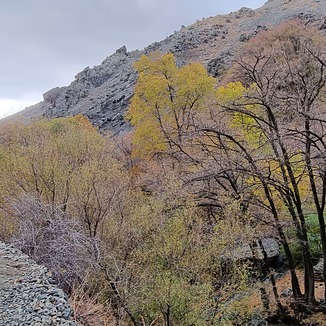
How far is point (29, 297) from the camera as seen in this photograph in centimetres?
706

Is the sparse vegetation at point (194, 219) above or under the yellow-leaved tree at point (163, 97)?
under

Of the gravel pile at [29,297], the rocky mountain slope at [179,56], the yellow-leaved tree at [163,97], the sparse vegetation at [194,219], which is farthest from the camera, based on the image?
the rocky mountain slope at [179,56]

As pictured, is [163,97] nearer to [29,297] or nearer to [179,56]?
[29,297]

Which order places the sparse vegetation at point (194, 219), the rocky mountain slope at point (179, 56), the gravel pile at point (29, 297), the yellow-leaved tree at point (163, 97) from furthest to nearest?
1. the rocky mountain slope at point (179, 56)
2. the yellow-leaved tree at point (163, 97)
3. the sparse vegetation at point (194, 219)
4. the gravel pile at point (29, 297)

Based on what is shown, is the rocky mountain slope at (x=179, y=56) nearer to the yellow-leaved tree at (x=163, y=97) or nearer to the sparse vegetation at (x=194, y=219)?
the yellow-leaved tree at (x=163, y=97)

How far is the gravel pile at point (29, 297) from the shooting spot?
21.1 feet

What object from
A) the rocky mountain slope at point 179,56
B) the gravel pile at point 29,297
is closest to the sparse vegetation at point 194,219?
the gravel pile at point 29,297

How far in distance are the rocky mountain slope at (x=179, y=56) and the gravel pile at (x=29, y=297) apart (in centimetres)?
4085

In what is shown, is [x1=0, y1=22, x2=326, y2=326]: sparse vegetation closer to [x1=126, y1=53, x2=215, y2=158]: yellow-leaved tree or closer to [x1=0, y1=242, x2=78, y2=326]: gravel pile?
[x1=0, y1=242, x2=78, y2=326]: gravel pile

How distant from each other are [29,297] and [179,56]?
204ft

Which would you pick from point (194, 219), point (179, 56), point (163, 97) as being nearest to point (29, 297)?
point (194, 219)

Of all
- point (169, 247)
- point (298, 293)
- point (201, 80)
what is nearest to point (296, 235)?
point (298, 293)

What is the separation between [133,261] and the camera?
11000 millimetres

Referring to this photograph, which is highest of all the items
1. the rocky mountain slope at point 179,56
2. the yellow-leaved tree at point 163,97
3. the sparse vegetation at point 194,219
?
the rocky mountain slope at point 179,56
